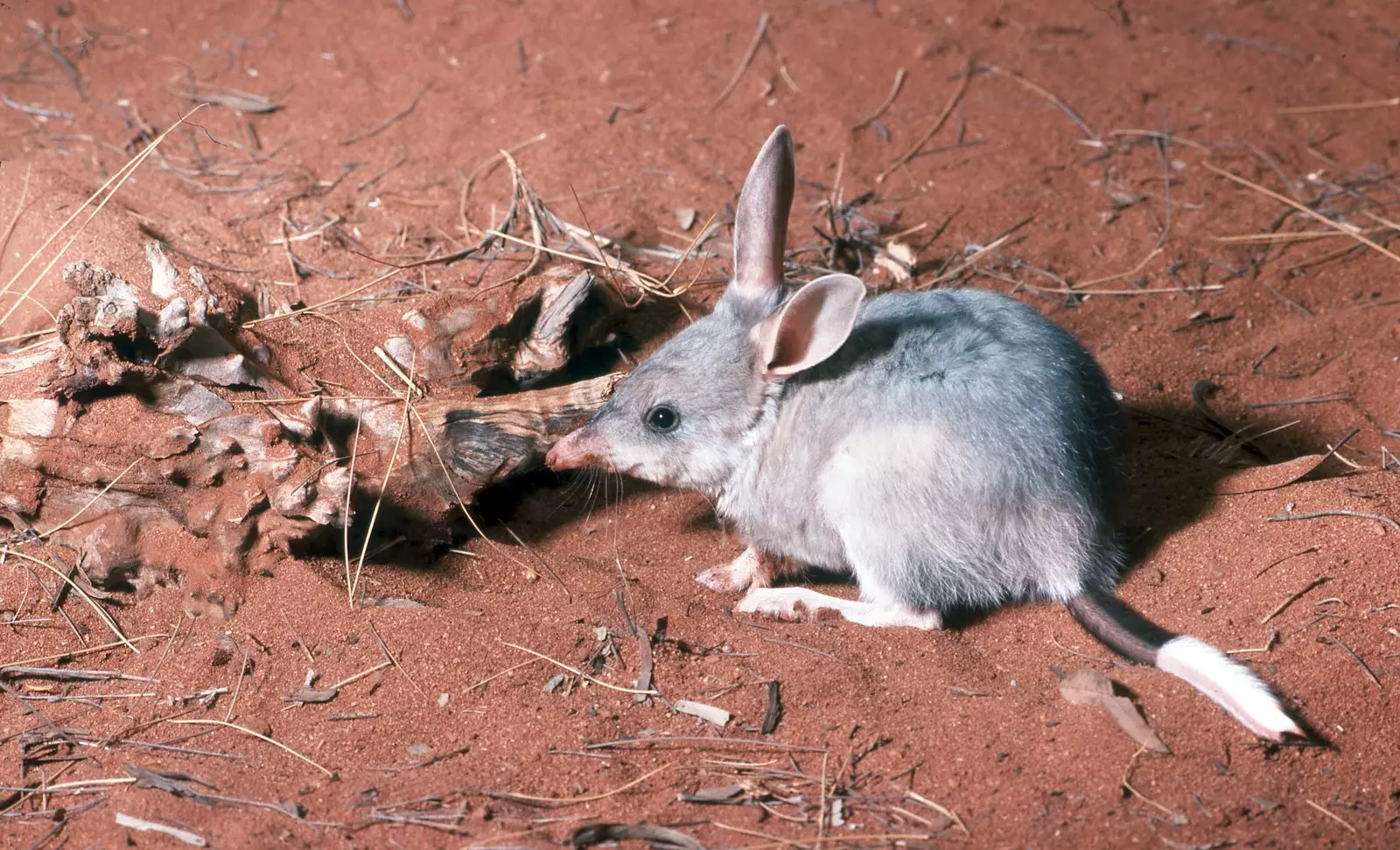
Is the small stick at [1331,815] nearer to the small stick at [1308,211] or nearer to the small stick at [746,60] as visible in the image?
the small stick at [1308,211]

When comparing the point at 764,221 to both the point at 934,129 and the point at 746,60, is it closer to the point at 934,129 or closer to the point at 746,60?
the point at 934,129

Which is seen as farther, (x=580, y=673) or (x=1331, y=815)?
(x=580, y=673)

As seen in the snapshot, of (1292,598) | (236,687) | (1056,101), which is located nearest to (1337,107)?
(1056,101)

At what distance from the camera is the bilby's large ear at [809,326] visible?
3639 mm

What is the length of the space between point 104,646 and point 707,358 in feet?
7.64

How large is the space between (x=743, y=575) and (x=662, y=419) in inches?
27.5

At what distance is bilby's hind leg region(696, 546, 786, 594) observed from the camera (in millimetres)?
4301

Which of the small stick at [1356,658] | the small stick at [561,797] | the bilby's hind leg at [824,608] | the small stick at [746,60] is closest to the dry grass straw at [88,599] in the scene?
the small stick at [561,797]

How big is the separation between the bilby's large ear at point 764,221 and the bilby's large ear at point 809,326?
21 cm

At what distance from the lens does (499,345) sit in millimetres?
4500

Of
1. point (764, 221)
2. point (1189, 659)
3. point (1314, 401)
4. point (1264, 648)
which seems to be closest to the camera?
point (1189, 659)

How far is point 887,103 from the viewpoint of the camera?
6.98 meters

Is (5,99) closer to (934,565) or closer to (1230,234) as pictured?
(934,565)

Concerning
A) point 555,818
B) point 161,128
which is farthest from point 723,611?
point 161,128
